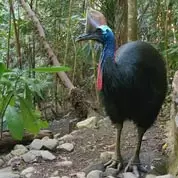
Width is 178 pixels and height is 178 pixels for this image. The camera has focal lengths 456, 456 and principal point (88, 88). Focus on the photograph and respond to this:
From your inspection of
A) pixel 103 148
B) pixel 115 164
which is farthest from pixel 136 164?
pixel 103 148

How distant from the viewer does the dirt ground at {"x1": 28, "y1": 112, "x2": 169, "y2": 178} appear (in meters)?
2.85

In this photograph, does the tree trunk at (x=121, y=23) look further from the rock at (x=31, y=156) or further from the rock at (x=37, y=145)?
the rock at (x=31, y=156)

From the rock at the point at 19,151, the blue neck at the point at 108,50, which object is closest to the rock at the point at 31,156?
the rock at the point at 19,151

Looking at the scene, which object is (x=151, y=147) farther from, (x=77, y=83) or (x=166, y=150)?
(x=77, y=83)

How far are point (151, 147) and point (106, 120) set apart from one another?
0.90 m

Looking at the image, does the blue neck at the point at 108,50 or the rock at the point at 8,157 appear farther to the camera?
the rock at the point at 8,157

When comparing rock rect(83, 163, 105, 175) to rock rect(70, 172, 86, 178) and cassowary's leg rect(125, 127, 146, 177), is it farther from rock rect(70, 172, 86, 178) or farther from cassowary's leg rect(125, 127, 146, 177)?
cassowary's leg rect(125, 127, 146, 177)

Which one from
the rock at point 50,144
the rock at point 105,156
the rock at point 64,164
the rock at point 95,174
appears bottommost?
the rock at point 64,164

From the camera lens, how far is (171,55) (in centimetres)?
395

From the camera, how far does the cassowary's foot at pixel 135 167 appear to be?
2621mm

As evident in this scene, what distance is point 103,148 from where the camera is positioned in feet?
10.7

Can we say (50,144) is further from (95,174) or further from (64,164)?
(95,174)

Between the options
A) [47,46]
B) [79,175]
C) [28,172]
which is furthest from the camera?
[47,46]

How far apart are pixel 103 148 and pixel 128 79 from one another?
91cm
